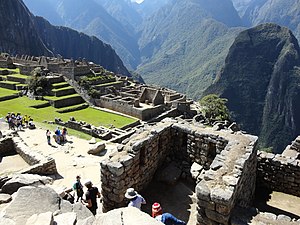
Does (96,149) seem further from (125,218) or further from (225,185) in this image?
(125,218)

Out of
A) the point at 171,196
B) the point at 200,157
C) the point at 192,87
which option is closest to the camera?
the point at 171,196

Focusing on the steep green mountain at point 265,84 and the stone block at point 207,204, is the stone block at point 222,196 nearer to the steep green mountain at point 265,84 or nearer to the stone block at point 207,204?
the stone block at point 207,204

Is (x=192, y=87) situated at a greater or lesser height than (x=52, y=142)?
lesser

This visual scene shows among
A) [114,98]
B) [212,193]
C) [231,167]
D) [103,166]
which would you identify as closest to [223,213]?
[212,193]

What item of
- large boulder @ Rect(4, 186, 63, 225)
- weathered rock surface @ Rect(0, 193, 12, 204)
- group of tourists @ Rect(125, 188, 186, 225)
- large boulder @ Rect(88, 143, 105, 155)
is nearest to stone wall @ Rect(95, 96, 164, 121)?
large boulder @ Rect(88, 143, 105, 155)

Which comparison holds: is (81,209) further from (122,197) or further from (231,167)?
(231,167)

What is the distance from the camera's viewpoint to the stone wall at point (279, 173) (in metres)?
9.79

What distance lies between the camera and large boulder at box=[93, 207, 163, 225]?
425 centimetres

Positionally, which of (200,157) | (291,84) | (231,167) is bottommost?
(291,84)

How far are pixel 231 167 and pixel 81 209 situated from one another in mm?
3964

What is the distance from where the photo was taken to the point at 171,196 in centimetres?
912

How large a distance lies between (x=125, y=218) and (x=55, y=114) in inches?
1311

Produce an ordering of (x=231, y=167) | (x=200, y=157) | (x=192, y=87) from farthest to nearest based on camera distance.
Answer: (x=192, y=87), (x=200, y=157), (x=231, y=167)

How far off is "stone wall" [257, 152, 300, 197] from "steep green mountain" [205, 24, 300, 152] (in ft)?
316
